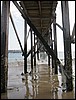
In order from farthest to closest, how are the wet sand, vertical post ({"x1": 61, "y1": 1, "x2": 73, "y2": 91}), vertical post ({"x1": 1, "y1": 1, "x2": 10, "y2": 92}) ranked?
vertical post ({"x1": 61, "y1": 1, "x2": 73, "y2": 91})
vertical post ({"x1": 1, "y1": 1, "x2": 10, "y2": 92})
the wet sand

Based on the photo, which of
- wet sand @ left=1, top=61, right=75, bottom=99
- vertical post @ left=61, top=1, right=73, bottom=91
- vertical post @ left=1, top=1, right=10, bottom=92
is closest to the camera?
wet sand @ left=1, top=61, right=75, bottom=99

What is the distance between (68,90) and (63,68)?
0.57 m

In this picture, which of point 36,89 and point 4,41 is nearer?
point 4,41

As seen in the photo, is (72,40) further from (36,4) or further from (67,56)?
(36,4)

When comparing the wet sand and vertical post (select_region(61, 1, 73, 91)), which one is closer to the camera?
the wet sand

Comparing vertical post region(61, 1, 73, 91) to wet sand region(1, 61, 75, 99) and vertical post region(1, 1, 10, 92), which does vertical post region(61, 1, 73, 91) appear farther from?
vertical post region(1, 1, 10, 92)

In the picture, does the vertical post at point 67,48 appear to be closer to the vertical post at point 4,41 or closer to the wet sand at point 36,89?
the wet sand at point 36,89

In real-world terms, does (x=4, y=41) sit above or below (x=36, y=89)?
above

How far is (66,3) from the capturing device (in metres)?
5.52

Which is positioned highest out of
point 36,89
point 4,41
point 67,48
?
point 4,41

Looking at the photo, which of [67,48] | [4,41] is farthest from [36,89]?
[4,41]

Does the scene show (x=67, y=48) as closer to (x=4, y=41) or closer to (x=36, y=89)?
(x=36, y=89)

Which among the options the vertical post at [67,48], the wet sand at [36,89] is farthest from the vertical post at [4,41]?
the vertical post at [67,48]

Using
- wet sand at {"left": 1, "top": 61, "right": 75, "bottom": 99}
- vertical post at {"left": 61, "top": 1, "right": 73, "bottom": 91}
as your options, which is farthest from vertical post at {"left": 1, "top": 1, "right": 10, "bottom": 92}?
vertical post at {"left": 61, "top": 1, "right": 73, "bottom": 91}
